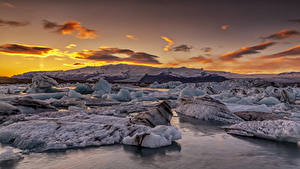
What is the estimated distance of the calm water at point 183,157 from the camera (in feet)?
10.5

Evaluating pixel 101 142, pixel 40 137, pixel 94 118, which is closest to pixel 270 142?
pixel 101 142

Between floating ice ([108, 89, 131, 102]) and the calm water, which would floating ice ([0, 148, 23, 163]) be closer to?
the calm water

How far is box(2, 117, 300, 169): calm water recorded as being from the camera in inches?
126

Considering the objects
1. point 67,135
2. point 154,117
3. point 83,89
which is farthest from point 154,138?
point 83,89

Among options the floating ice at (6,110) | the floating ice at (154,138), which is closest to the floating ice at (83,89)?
the floating ice at (6,110)

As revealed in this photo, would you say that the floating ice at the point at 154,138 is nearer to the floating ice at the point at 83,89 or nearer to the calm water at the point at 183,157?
the calm water at the point at 183,157

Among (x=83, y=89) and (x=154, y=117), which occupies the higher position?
(x=83, y=89)

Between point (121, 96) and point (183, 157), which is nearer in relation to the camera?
point (183, 157)

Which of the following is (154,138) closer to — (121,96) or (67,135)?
(67,135)

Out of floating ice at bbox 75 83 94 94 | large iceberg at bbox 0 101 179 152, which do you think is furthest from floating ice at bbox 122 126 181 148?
floating ice at bbox 75 83 94 94

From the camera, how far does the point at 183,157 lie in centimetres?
354

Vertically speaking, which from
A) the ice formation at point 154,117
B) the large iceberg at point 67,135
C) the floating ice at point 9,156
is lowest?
the floating ice at point 9,156

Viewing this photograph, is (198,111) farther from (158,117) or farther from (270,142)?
(270,142)

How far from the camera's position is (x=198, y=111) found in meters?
7.96
